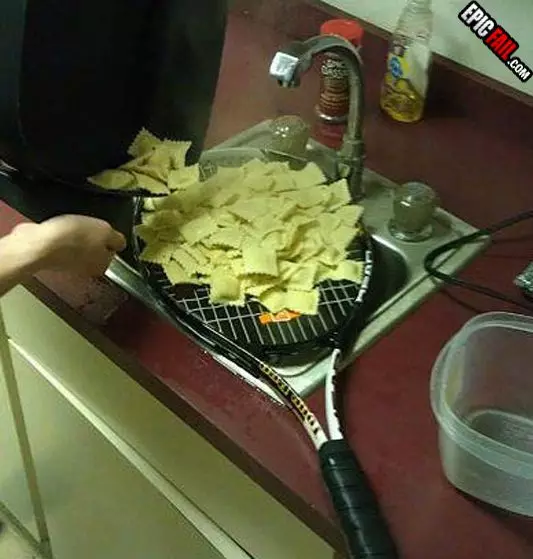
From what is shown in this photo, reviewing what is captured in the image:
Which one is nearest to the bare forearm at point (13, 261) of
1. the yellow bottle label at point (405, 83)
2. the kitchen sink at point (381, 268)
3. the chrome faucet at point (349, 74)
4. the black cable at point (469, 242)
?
the kitchen sink at point (381, 268)

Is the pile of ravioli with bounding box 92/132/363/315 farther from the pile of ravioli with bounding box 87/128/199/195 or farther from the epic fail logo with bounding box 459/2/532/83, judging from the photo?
the epic fail logo with bounding box 459/2/532/83

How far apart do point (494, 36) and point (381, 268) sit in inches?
12.7

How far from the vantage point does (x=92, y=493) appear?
1179mm

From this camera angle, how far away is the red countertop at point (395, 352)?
724mm

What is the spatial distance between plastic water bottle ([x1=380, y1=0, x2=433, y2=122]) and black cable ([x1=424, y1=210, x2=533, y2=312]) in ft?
0.69

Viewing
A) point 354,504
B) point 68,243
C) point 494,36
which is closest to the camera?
point 354,504

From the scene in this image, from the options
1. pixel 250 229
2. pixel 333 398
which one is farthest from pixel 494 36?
pixel 333 398

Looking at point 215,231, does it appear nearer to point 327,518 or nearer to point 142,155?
point 142,155

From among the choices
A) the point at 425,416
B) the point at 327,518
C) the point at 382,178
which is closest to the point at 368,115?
the point at 382,178

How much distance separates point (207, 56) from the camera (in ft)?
3.23

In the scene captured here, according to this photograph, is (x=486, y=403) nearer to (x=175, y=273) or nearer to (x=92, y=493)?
(x=175, y=273)

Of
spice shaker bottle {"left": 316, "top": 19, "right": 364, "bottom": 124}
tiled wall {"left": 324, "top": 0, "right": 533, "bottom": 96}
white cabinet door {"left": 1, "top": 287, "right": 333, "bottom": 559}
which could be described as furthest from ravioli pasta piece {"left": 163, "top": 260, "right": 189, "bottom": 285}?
tiled wall {"left": 324, "top": 0, "right": 533, "bottom": 96}

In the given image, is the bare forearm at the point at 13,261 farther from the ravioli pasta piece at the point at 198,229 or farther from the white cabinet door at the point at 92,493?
the white cabinet door at the point at 92,493

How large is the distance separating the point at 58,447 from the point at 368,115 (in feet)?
1.87
